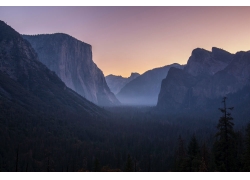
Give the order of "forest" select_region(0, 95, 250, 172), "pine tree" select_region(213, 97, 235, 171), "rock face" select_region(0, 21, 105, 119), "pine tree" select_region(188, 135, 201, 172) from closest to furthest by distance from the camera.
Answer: "pine tree" select_region(213, 97, 235, 171)
"pine tree" select_region(188, 135, 201, 172)
"forest" select_region(0, 95, 250, 172)
"rock face" select_region(0, 21, 105, 119)

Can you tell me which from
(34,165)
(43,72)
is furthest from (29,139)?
(43,72)

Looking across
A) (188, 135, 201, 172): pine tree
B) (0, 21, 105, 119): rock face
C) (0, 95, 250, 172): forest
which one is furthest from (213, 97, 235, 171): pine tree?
(0, 21, 105, 119): rock face

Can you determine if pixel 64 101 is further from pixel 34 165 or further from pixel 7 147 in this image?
pixel 34 165

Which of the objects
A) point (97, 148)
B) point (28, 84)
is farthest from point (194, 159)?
point (28, 84)

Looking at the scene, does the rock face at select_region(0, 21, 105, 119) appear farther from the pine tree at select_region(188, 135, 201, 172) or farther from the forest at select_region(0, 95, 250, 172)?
the pine tree at select_region(188, 135, 201, 172)

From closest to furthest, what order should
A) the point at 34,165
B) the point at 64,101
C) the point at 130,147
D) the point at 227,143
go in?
the point at 227,143 < the point at 34,165 < the point at 130,147 < the point at 64,101

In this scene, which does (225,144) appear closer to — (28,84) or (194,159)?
(194,159)
